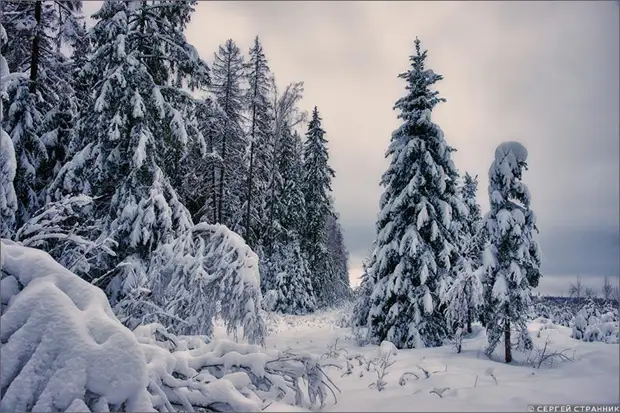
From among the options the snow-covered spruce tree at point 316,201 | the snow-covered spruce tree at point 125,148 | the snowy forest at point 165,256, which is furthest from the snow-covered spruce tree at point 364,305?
the snow-covered spruce tree at point 316,201

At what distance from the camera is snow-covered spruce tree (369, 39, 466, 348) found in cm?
1288

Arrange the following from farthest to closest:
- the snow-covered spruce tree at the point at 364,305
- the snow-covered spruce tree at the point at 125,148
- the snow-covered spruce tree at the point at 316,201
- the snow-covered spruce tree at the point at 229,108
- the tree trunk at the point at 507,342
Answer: the snow-covered spruce tree at the point at 316,201 < the snow-covered spruce tree at the point at 229,108 < the snow-covered spruce tree at the point at 364,305 < the snow-covered spruce tree at the point at 125,148 < the tree trunk at the point at 507,342

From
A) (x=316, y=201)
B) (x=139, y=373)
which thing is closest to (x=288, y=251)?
(x=316, y=201)

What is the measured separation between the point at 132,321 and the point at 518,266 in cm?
826

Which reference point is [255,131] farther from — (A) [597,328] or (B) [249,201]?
(A) [597,328]

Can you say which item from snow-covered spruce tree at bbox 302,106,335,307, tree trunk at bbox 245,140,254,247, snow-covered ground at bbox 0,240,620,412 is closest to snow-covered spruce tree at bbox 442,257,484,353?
snow-covered ground at bbox 0,240,620,412

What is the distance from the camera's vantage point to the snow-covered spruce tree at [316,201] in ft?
104

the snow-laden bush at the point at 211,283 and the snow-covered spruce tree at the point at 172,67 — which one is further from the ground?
the snow-covered spruce tree at the point at 172,67

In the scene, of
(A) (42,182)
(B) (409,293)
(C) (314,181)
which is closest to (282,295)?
(C) (314,181)

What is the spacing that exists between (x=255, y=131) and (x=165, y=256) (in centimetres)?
2015

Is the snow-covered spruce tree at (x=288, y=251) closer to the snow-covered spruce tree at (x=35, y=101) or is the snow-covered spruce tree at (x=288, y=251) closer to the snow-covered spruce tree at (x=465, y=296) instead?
the snow-covered spruce tree at (x=35, y=101)

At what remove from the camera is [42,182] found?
12.4 m

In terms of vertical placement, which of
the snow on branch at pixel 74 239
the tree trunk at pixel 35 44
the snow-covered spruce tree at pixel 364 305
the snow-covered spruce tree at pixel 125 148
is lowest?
the snow-covered spruce tree at pixel 364 305

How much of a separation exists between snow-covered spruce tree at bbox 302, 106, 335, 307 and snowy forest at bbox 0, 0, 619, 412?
39.1 ft
